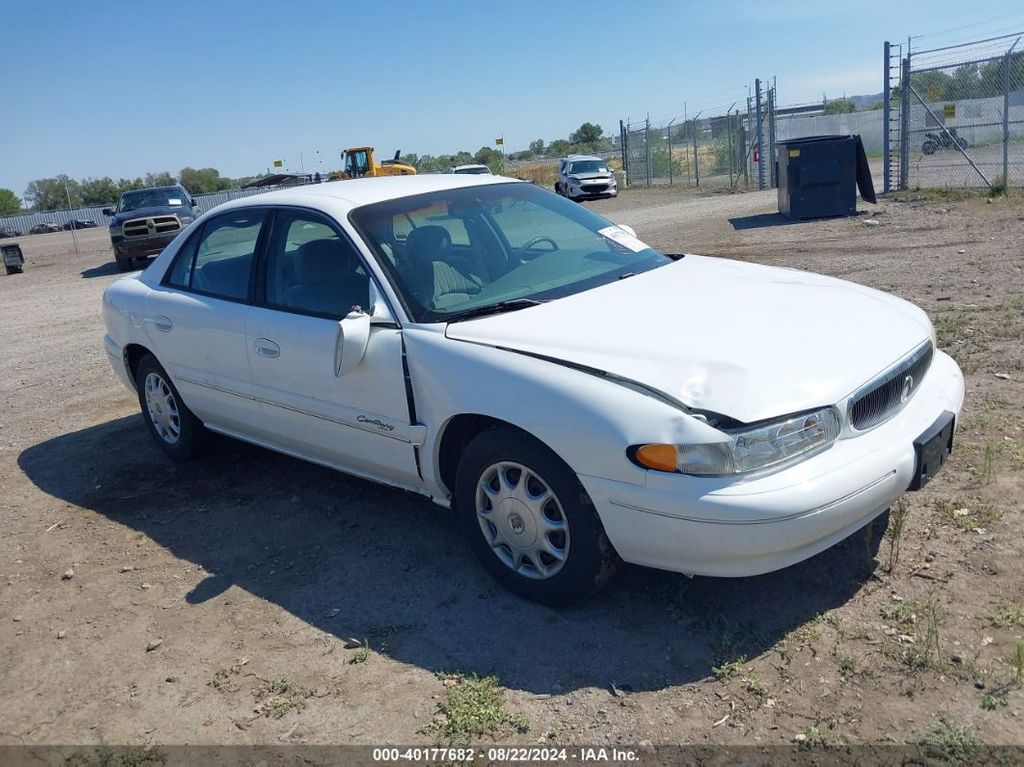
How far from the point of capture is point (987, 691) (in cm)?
Answer: 284

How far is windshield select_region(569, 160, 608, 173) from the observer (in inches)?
1299

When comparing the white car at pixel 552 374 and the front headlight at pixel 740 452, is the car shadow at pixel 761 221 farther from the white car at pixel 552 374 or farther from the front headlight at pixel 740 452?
the front headlight at pixel 740 452

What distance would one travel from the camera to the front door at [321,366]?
157 inches

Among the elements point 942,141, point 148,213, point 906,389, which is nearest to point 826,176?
point 942,141

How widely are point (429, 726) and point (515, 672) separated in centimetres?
39

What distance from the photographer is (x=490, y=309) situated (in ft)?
13.0

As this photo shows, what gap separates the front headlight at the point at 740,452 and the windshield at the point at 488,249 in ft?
4.04

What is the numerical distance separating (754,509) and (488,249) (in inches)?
80.1

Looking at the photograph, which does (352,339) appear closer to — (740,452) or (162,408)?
(740,452)

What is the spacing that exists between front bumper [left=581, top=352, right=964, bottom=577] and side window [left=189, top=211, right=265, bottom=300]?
2.52 m

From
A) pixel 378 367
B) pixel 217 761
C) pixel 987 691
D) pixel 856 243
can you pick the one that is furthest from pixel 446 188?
pixel 856 243

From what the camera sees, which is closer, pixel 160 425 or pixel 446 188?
pixel 446 188

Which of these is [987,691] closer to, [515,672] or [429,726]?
[515,672]

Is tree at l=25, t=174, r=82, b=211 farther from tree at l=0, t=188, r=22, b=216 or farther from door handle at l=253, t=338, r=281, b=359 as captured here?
door handle at l=253, t=338, r=281, b=359
